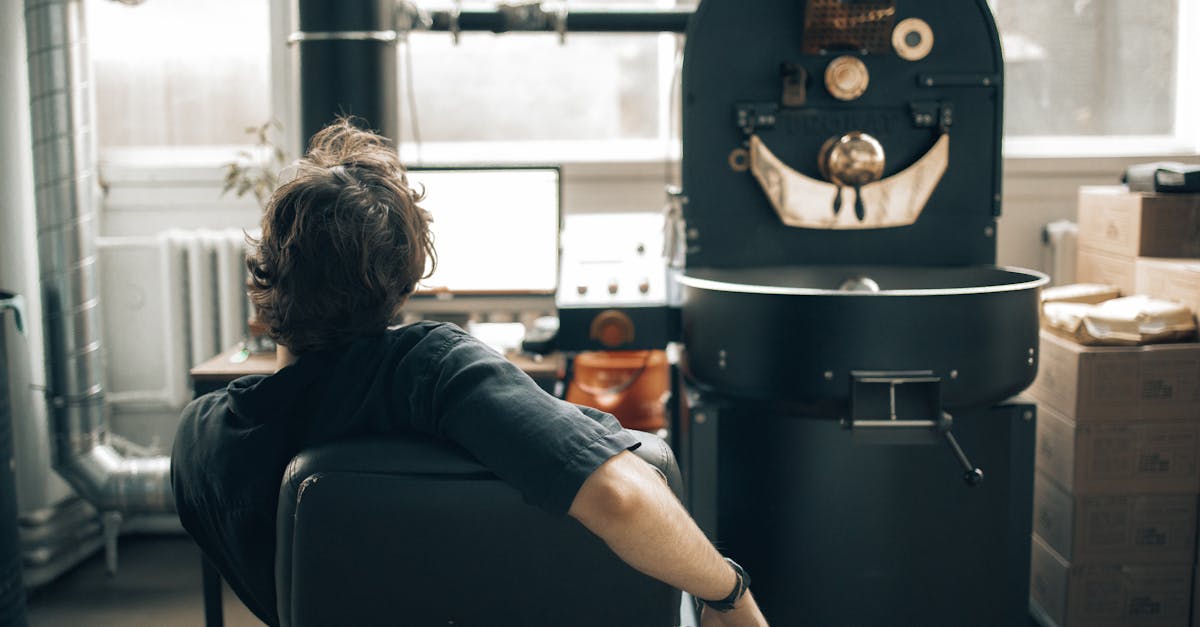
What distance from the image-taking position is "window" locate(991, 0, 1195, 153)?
294cm

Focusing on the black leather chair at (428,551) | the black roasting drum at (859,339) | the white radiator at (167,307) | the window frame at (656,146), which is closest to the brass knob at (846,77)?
the black roasting drum at (859,339)

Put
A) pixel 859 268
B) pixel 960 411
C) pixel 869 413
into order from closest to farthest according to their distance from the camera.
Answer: pixel 869 413 < pixel 960 411 < pixel 859 268

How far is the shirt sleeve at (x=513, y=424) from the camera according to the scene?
0.82 metres

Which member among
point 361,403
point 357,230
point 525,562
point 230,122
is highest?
point 230,122

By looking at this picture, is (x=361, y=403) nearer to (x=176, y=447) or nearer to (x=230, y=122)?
(x=176, y=447)

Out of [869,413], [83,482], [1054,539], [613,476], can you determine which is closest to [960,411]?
[869,413]

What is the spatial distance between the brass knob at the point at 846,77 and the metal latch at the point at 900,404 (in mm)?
572

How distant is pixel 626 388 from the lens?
2252mm

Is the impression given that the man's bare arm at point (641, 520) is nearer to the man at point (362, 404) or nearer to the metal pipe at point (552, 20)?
the man at point (362, 404)

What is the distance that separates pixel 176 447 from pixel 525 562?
1.35ft

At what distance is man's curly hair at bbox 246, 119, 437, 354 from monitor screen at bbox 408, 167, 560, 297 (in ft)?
4.16

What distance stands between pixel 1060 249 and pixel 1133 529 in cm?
91

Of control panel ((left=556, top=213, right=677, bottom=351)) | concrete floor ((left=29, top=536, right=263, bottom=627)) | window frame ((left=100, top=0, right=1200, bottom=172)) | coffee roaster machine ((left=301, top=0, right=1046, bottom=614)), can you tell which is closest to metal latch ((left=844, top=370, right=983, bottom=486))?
coffee roaster machine ((left=301, top=0, right=1046, bottom=614))

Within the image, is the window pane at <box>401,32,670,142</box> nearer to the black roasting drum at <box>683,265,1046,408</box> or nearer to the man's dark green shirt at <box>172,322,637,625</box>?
the black roasting drum at <box>683,265,1046,408</box>
